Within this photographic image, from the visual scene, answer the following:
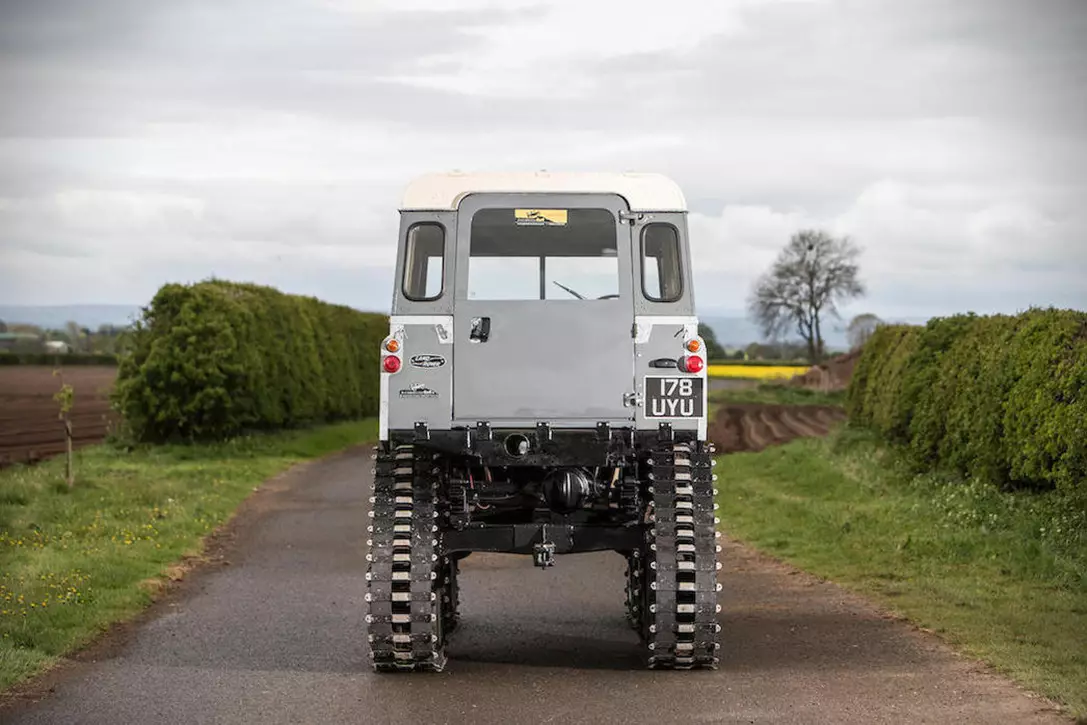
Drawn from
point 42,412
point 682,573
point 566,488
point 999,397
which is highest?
point 999,397

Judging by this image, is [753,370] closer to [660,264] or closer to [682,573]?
[660,264]

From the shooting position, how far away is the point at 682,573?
9.77 metres

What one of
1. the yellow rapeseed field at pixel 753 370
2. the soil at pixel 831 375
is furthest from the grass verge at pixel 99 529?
the yellow rapeseed field at pixel 753 370

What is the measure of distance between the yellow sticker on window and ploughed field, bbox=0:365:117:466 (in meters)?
19.0

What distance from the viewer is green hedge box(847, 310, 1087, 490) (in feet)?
47.8

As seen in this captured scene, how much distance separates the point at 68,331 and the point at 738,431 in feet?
146

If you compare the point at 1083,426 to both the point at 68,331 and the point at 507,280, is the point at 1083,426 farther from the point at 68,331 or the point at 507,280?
the point at 68,331

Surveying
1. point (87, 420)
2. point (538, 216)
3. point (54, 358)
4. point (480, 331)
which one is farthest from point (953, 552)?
point (54, 358)

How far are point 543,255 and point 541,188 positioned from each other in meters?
0.50

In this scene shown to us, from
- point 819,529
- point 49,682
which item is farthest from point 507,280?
point 819,529

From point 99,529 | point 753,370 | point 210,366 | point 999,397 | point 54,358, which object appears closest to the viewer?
point 999,397

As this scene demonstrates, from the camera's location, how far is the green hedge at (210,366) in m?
29.2

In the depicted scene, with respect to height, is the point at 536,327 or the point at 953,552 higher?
the point at 536,327

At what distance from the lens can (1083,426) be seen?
13.9 meters
